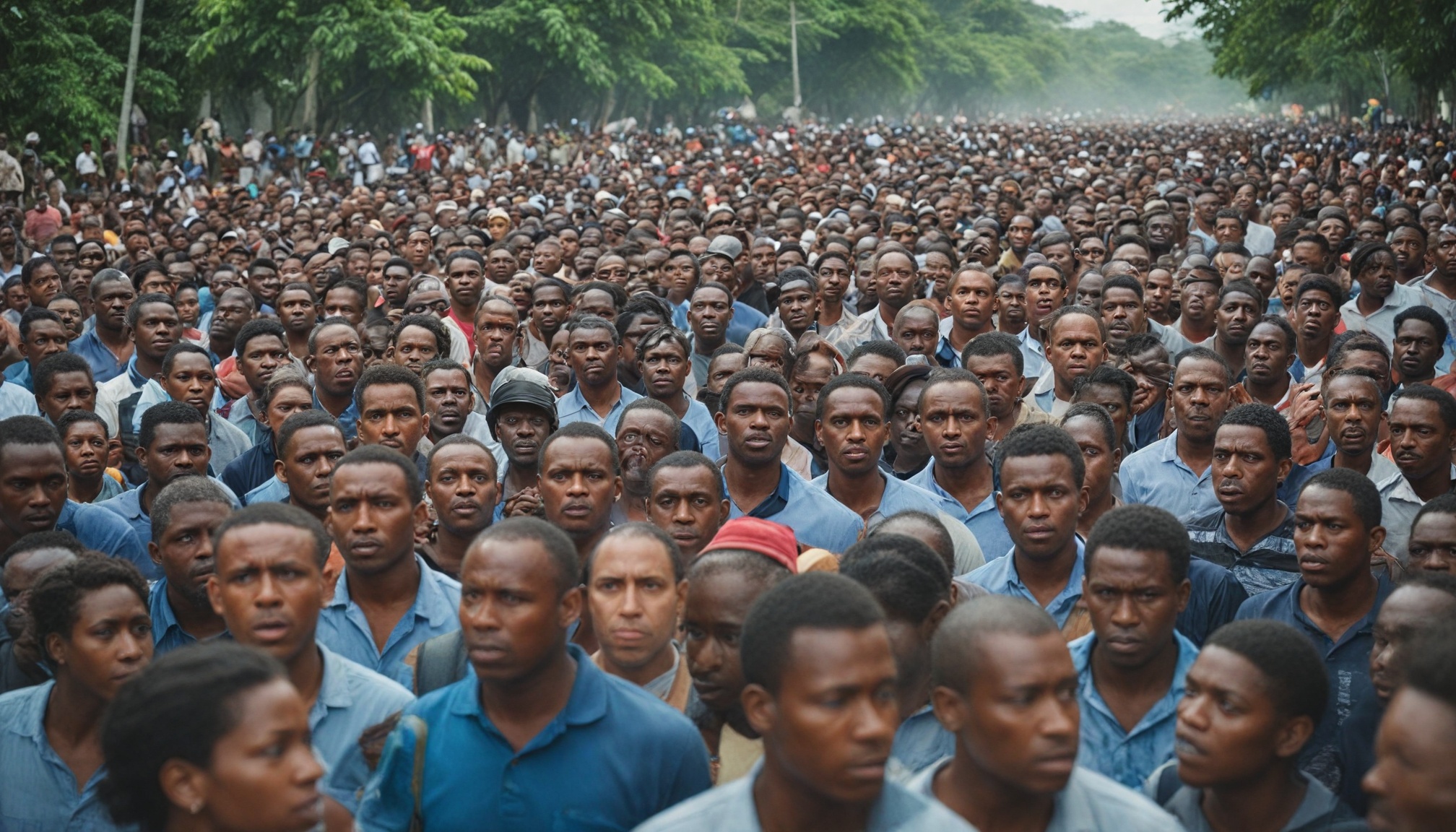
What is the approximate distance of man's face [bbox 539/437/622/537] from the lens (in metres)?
5.54

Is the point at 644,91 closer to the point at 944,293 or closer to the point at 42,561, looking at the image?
the point at 944,293

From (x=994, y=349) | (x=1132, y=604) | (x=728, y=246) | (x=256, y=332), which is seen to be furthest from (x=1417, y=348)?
(x=256, y=332)

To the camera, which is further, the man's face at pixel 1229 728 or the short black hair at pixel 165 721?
the man's face at pixel 1229 728

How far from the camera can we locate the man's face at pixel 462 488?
5680mm

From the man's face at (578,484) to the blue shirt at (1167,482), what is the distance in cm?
252

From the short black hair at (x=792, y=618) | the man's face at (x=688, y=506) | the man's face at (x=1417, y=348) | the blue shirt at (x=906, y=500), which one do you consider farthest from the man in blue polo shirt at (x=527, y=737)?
the man's face at (x=1417, y=348)

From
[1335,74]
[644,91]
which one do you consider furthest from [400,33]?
[1335,74]

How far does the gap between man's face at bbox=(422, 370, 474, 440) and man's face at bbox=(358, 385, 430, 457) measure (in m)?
0.64

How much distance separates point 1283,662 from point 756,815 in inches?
55.8

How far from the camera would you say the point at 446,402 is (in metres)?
7.37

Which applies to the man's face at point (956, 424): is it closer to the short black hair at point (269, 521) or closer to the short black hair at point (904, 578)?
the short black hair at point (904, 578)

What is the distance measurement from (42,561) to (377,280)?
321 inches

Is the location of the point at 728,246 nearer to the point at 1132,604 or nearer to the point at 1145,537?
the point at 1145,537

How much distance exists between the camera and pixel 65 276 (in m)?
12.4
